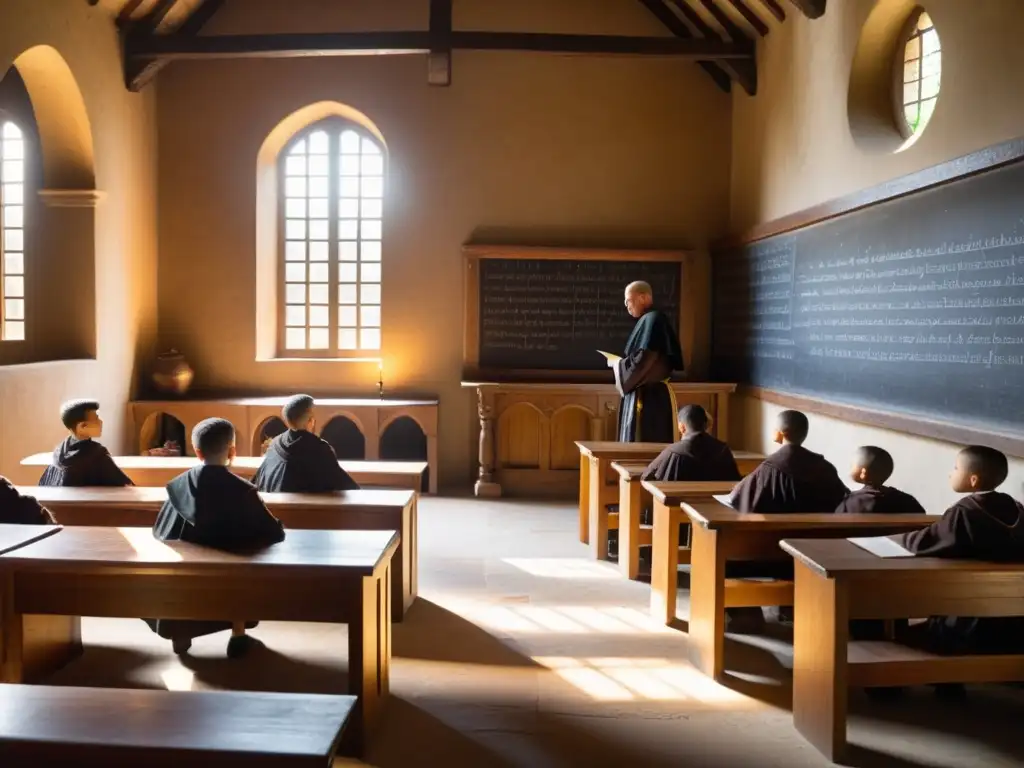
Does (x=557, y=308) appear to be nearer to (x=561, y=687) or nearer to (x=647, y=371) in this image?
(x=647, y=371)

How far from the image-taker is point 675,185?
8.50 metres

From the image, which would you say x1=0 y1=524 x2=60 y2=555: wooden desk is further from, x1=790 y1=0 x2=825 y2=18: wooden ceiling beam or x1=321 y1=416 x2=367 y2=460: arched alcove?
x1=790 y1=0 x2=825 y2=18: wooden ceiling beam

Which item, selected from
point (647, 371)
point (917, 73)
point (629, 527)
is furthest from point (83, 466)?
point (917, 73)

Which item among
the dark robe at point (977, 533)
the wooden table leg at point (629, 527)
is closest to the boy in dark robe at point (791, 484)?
the dark robe at point (977, 533)

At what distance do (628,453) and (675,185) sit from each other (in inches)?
144

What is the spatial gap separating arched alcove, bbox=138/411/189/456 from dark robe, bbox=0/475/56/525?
424cm

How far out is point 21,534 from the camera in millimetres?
3324

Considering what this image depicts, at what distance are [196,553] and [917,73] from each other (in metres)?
5.02

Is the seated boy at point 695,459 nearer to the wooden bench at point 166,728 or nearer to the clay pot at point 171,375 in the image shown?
the wooden bench at point 166,728

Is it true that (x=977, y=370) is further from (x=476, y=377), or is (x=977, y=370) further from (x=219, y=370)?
(x=219, y=370)

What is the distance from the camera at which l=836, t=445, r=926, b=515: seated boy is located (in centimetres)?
390

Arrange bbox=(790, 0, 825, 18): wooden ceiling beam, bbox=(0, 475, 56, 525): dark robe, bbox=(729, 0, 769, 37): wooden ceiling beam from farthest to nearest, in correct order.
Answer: bbox=(729, 0, 769, 37): wooden ceiling beam < bbox=(790, 0, 825, 18): wooden ceiling beam < bbox=(0, 475, 56, 525): dark robe

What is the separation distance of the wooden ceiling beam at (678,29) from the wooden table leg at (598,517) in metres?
4.35

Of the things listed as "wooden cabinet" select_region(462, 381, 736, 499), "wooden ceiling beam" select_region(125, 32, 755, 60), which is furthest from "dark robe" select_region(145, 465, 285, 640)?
"wooden ceiling beam" select_region(125, 32, 755, 60)
